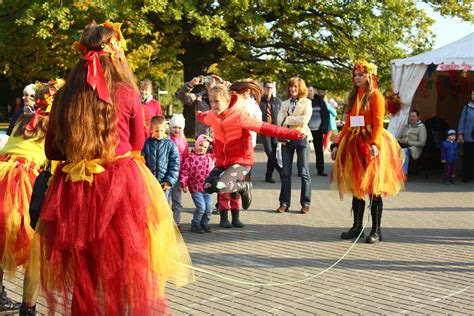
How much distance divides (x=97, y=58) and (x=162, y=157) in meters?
4.19

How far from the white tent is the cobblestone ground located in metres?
5.11

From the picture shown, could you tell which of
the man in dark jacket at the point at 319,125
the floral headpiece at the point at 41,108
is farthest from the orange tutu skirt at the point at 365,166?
the man in dark jacket at the point at 319,125

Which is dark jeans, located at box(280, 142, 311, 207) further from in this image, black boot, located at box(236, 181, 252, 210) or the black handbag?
the black handbag

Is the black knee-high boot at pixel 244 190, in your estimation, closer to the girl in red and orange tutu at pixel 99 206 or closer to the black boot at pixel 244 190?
the black boot at pixel 244 190

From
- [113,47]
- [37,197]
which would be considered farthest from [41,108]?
[113,47]

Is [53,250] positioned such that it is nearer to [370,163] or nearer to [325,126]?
[370,163]

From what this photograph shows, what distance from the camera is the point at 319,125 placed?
52.7 ft

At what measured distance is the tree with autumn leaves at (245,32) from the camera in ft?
81.9

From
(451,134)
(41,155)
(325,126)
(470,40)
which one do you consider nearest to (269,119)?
(325,126)

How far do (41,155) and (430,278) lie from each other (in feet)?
11.8

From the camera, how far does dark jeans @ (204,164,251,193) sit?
8.04 metres

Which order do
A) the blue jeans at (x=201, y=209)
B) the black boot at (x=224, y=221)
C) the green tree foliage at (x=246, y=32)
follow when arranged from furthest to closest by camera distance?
the green tree foliage at (x=246, y=32) → the black boot at (x=224, y=221) → the blue jeans at (x=201, y=209)

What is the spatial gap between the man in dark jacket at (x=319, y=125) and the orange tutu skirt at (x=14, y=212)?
10837mm

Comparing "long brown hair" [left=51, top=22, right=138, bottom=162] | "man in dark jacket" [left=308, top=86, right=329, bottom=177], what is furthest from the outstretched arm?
"man in dark jacket" [left=308, top=86, right=329, bottom=177]
